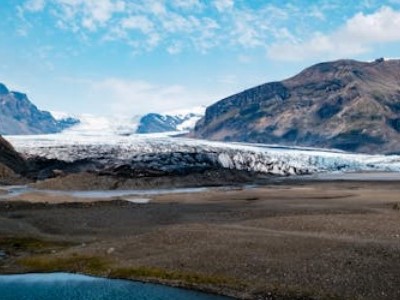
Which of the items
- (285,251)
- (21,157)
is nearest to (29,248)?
(285,251)

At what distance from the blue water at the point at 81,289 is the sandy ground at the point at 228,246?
1007 millimetres

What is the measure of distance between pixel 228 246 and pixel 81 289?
9.80 m

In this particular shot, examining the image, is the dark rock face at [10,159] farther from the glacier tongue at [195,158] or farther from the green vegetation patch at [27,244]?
the green vegetation patch at [27,244]

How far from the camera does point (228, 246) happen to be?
38344 millimetres

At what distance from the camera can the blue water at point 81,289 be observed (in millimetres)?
31312

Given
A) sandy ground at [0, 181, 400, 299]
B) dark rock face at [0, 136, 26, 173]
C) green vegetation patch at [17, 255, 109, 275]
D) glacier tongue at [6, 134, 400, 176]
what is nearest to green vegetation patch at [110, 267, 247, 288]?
sandy ground at [0, 181, 400, 299]

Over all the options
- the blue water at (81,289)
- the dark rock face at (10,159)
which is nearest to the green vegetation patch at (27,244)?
the blue water at (81,289)

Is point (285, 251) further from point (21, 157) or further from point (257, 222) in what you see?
point (21, 157)

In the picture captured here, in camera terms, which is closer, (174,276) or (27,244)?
(174,276)

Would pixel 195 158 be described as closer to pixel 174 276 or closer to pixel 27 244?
pixel 27 244

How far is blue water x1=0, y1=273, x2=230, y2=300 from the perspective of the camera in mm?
31312

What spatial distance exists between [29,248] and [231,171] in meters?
81.0

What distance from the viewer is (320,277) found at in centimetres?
3070

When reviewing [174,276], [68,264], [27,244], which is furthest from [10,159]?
[174,276]
